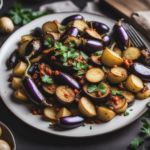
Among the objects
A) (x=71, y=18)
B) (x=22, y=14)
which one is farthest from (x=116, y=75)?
(x=22, y=14)

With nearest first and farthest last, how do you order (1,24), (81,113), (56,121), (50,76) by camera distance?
(56,121) < (81,113) < (50,76) < (1,24)

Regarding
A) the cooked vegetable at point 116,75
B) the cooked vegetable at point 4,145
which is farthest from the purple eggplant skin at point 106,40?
the cooked vegetable at point 4,145

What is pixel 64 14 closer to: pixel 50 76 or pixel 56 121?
pixel 50 76

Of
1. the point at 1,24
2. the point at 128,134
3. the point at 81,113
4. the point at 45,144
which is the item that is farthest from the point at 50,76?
the point at 1,24

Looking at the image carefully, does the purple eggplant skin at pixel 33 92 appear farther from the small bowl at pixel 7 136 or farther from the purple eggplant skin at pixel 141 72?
the purple eggplant skin at pixel 141 72

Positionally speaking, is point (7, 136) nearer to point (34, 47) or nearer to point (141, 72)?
point (34, 47)

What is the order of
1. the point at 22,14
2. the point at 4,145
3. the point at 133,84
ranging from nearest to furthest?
the point at 4,145 < the point at 133,84 < the point at 22,14

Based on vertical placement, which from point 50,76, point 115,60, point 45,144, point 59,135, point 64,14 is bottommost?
point 45,144
